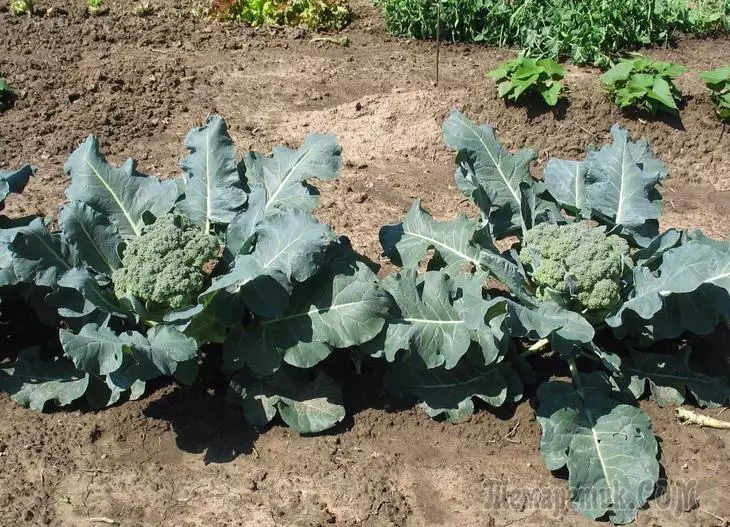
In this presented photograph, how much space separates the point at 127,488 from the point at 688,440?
3.02 m

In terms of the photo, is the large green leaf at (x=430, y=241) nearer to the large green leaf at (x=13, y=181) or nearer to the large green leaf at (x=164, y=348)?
the large green leaf at (x=164, y=348)

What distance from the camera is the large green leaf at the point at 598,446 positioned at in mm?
3986

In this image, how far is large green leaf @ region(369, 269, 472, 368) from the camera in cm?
414

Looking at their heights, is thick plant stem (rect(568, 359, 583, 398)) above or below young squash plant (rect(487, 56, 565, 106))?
below

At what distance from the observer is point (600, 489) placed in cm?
402

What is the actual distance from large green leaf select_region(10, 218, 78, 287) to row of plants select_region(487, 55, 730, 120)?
4.15 meters

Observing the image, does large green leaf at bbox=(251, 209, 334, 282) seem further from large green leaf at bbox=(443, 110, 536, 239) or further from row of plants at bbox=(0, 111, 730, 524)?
large green leaf at bbox=(443, 110, 536, 239)

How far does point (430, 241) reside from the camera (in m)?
4.80

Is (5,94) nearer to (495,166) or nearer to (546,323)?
(495,166)

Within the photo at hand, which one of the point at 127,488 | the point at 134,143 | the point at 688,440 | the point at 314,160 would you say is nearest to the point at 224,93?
the point at 134,143

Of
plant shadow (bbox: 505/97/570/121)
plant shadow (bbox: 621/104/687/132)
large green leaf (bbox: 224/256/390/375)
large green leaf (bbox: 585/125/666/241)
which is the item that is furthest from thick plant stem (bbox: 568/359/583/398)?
plant shadow (bbox: 621/104/687/132)

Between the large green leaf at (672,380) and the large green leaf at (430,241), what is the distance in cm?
110

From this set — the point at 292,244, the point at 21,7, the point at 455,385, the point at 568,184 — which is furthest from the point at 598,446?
the point at 21,7

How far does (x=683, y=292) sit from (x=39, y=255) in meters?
3.32
